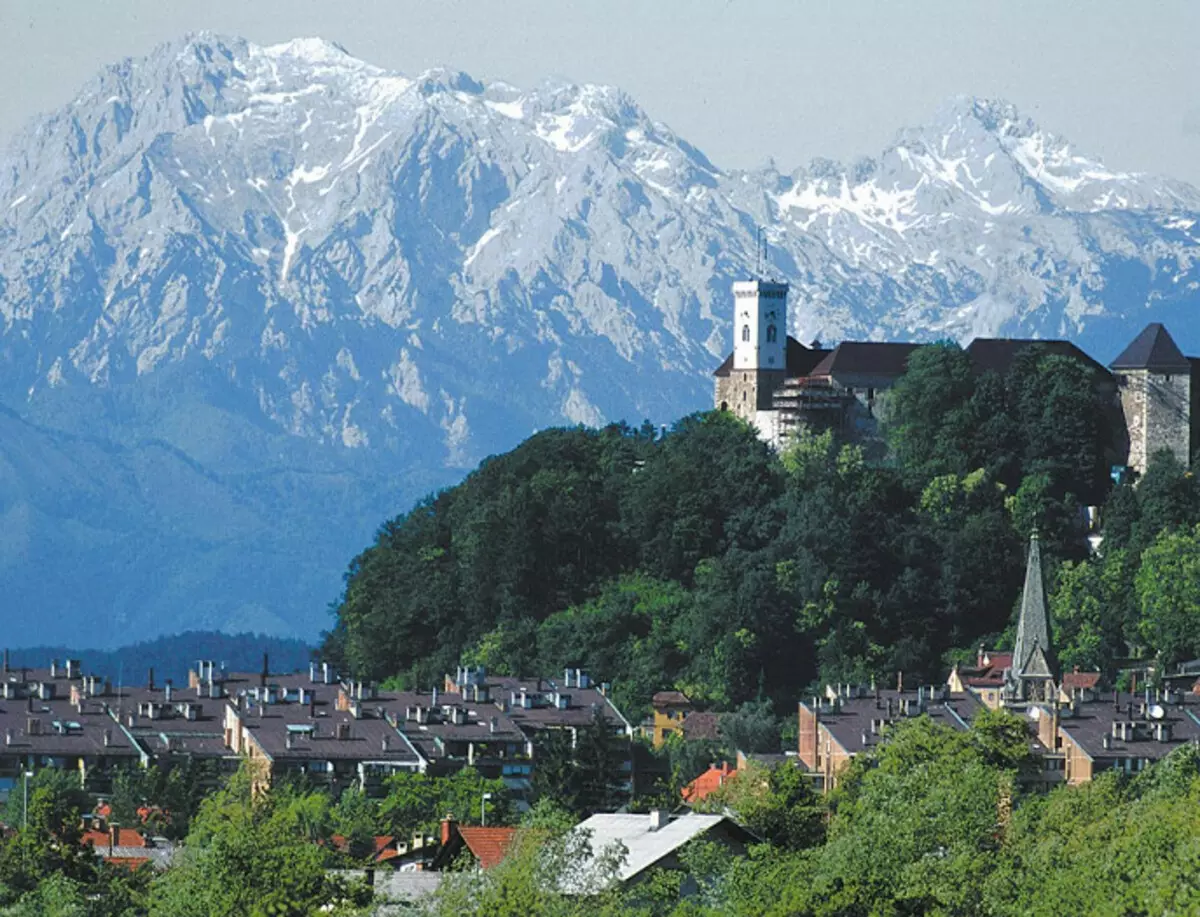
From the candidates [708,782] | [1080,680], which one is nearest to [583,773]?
[708,782]

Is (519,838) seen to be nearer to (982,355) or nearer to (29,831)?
(29,831)

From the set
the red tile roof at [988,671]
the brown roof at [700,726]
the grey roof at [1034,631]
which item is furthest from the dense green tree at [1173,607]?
the brown roof at [700,726]

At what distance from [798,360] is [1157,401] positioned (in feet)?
45.6

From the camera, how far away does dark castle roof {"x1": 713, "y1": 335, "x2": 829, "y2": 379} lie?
436ft

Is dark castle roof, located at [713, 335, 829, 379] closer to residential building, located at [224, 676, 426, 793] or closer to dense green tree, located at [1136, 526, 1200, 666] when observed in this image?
dense green tree, located at [1136, 526, 1200, 666]

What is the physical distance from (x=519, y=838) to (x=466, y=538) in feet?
236

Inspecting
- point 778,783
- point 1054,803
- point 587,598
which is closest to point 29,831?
point 778,783

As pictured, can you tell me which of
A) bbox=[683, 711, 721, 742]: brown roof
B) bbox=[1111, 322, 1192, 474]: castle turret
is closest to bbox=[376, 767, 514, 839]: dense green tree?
bbox=[683, 711, 721, 742]: brown roof

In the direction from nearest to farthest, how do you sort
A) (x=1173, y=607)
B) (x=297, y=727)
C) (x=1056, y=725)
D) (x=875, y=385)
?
(x=1056, y=725)
(x=297, y=727)
(x=1173, y=607)
(x=875, y=385)

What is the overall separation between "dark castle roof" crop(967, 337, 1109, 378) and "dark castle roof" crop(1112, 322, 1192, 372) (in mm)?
2461

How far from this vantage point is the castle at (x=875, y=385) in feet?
416

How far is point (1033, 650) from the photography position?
10800 cm

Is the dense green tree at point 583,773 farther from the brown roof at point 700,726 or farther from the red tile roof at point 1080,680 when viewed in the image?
the red tile roof at point 1080,680

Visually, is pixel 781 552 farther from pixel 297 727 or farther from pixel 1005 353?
pixel 297 727
